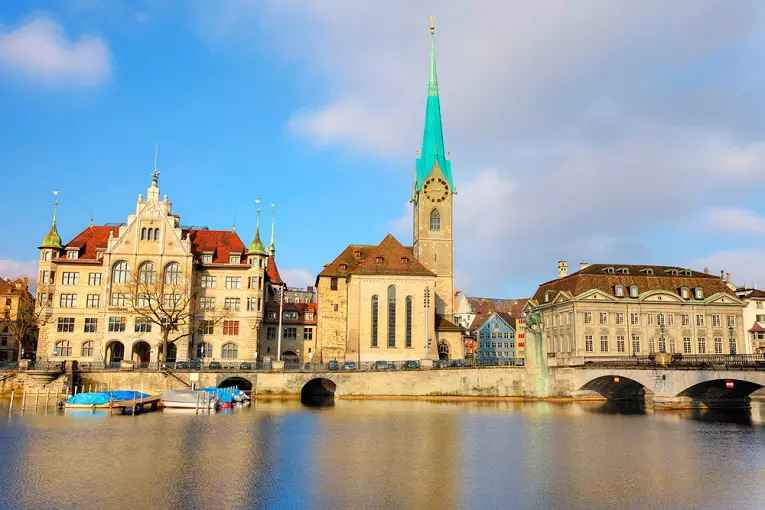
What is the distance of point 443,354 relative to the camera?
85.9 meters

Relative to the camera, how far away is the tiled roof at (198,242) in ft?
258

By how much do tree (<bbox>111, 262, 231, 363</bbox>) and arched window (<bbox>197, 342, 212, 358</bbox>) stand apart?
188 centimetres

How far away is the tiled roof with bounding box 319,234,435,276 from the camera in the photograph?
8144cm

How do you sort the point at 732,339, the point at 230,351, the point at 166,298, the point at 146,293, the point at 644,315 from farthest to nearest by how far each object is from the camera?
the point at 732,339 → the point at 644,315 → the point at 230,351 → the point at 166,298 → the point at 146,293

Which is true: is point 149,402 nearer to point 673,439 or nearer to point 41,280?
point 41,280

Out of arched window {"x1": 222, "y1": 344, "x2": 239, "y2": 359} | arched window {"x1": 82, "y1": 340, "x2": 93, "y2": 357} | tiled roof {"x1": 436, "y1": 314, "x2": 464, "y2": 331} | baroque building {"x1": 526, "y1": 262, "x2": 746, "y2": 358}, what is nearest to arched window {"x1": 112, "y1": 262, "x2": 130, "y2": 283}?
arched window {"x1": 82, "y1": 340, "x2": 93, "y2": 357}

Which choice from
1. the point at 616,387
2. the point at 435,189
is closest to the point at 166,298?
the point at 435,189

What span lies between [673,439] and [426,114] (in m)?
75.2

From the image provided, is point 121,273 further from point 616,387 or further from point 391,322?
point 616,387

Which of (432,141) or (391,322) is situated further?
(432,141)

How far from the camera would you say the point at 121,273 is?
75.8 metres

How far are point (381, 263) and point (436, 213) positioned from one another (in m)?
17.6

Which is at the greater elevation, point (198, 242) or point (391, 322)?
point (198, 242)

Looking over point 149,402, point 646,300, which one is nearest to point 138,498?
point 149,402
